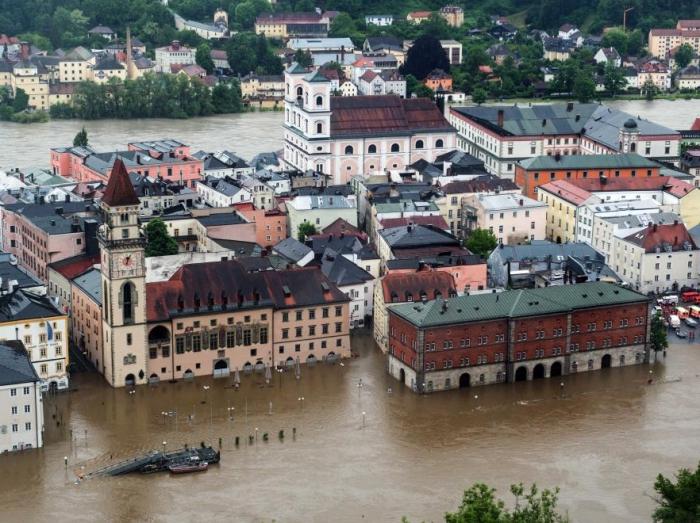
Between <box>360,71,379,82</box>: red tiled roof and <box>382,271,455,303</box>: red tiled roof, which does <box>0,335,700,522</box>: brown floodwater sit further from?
<box>360,71,379,82</box>: red tiled roof

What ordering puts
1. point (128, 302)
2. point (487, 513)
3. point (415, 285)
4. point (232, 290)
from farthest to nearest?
point (415, 285), point (232, 290), point (128, 302), point (487, 513)

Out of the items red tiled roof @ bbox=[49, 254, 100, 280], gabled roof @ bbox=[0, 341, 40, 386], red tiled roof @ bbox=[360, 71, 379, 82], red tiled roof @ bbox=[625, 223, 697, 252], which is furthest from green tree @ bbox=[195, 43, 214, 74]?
gabled roof @ bbox=[0, 341, 40, 386]

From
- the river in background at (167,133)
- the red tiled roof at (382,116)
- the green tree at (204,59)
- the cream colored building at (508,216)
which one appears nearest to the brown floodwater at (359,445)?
the cream colored building at (508,216)

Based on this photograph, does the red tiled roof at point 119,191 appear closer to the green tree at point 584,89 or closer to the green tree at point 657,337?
the green tree at point 657,337

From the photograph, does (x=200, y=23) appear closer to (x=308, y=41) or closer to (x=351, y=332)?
(x=308, y=41)

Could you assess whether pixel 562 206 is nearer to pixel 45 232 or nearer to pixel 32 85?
pixel 45 232

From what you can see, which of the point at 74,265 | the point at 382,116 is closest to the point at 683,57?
the point at 382,116
